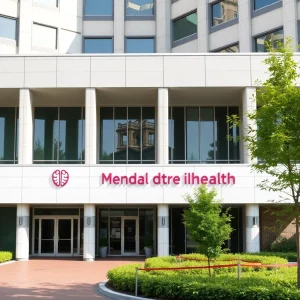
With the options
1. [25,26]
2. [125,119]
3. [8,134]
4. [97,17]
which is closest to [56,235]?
[8,134]

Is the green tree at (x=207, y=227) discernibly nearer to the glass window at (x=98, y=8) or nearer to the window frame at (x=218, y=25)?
the window frame at (x=218, y=25)

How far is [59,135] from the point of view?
34750 mm

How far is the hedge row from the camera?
1376 cm

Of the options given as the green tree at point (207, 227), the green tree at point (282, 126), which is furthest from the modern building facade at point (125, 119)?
the green tree at point (282, 126)

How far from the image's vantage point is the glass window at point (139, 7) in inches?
1638

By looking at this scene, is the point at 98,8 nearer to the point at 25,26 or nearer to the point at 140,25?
the point at 140,25

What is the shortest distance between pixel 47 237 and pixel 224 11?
2063 cm

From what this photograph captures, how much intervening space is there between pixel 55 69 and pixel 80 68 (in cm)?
151

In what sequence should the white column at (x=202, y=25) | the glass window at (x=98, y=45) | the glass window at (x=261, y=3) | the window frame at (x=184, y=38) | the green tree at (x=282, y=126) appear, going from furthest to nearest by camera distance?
the glass window at (x=98, y=45), the window frame at (x=184, y=38), the white column at (x=202, y=25), the glass window at (x=261, y=3), the green tree at (x=282, y=126)

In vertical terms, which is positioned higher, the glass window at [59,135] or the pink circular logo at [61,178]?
the glass window at [59,135]

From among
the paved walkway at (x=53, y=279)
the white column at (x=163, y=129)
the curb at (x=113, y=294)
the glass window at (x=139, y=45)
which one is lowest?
the paved walkway at (x=53, y=279)

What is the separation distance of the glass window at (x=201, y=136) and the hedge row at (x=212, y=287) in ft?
58.9

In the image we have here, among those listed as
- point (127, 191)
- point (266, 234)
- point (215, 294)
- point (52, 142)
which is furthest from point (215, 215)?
point (52, 142)

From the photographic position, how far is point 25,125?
101 feet
